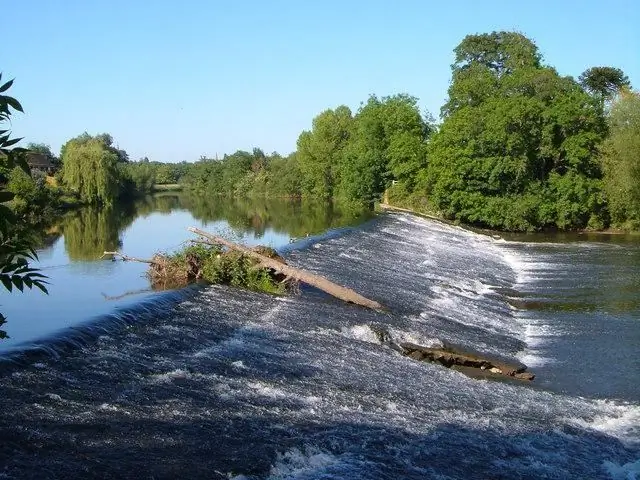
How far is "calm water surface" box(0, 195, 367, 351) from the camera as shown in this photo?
13.8m

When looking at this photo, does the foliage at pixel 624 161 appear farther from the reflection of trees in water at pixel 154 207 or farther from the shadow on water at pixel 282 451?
the reflection of trees in water at pixel 154 207

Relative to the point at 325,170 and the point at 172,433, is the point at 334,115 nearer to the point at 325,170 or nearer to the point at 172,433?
the point at 325,170

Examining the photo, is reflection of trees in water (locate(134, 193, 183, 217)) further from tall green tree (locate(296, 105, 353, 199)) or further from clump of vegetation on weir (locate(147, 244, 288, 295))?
clump of vegetation on weir (locate(147, 244, 288, 295))

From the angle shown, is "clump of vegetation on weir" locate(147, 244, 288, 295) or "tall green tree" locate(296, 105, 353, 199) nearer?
"clump of vegetation on weir" locate(147, 244, 288, 295)

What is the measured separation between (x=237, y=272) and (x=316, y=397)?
26.2 ft

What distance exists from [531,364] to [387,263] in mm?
10132

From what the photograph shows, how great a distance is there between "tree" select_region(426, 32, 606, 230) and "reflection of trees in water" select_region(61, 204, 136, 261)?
2144cm

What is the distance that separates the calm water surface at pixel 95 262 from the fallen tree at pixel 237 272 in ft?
2.14

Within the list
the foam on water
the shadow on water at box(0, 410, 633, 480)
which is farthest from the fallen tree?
the foam on water

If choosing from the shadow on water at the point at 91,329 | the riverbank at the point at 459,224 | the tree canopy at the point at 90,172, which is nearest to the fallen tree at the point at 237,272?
the shadow on water at the point at 91,329

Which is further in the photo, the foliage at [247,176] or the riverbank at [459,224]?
the foliage at [247,176]

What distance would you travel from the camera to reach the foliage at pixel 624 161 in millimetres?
36281

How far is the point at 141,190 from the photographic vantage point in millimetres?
108938

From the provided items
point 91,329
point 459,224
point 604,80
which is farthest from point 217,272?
point 604,80
